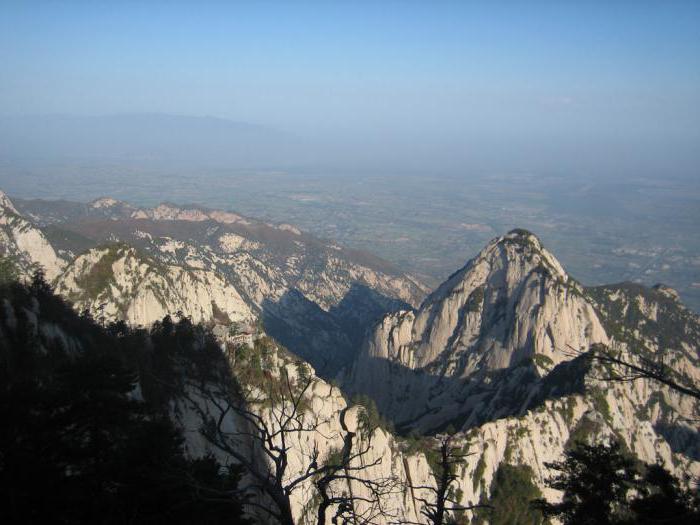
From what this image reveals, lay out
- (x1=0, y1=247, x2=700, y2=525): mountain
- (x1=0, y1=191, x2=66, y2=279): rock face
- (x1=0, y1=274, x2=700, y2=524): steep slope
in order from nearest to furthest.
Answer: (x1=0, y1=247, x2=700, y2=525): mountain
(x1=0, y1=274, x2=700, y2=524): steep slope
(x1=0, y1=191, x2=66, y2=279): rock face

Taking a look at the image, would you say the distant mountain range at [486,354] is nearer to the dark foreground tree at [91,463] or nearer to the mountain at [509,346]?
the mountain at [509,346]

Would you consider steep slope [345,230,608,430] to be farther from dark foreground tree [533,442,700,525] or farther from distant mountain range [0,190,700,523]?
dark foreground tree [533,442,700,525]

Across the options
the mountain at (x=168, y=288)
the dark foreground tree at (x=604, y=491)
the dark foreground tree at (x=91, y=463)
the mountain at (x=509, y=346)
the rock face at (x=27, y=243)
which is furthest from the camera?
the rock face at (x=27, y=243)

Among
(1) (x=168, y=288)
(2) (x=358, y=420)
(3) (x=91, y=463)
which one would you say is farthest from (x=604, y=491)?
(1) (x=168, y=288)

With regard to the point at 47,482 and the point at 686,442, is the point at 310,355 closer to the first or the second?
the point at 686,442

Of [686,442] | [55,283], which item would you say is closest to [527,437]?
[686,442]

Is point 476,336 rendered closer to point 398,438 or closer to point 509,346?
point 509,346

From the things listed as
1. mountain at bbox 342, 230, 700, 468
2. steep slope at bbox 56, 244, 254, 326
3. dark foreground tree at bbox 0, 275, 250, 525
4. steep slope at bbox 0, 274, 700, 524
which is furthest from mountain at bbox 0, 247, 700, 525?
steep slope at bbox 56, 244, 254, 326

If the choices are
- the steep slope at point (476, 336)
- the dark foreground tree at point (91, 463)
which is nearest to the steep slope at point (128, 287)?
the steep slope at point (476, 336)

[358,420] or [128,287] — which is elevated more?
[128,287]

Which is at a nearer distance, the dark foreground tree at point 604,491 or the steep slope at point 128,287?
the dark foreground tree at point 604,491

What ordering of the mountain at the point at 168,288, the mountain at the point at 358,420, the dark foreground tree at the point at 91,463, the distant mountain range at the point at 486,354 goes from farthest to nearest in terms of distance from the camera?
1. the mountain at the point at 168,288
2. the distant mountain range at the point at 486,354
3. the mountain at the point at 358,420
4. the dark foreground tree at the point at 91,463
